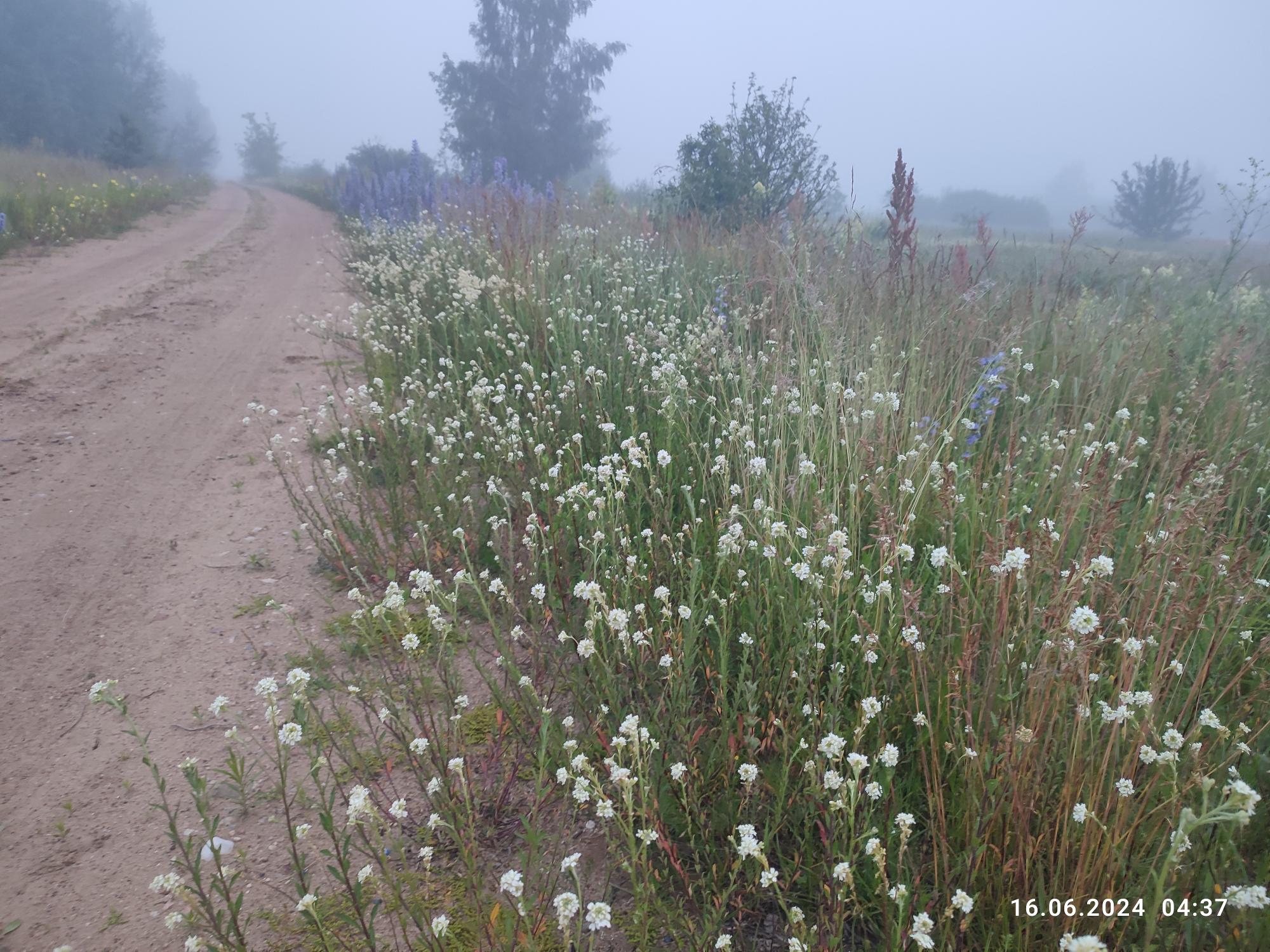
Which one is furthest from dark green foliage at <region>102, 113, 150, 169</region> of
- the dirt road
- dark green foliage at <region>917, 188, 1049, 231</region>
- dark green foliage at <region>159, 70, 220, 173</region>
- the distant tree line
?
dark green foliage at <region>917, 188, 1049, 231</region>

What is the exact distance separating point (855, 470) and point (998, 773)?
133 cm

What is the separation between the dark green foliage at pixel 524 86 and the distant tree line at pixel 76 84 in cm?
1350

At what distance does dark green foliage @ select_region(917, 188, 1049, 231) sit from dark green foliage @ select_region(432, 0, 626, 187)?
102 feet

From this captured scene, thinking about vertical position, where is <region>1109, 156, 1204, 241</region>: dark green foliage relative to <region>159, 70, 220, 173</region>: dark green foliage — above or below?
below

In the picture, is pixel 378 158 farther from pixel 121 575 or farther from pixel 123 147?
pixel 121 575

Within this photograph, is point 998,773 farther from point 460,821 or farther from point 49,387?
point 49,387

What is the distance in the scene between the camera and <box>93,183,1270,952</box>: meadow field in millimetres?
1621

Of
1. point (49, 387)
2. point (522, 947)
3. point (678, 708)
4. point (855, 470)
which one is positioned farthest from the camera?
point (49, 387)

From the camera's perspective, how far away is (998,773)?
180cm

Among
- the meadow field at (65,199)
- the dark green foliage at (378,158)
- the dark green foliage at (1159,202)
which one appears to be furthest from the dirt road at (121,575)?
the dark green foliage at (1159,202)

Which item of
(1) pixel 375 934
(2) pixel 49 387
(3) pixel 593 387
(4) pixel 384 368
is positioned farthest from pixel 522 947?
(2) pixel 49 387

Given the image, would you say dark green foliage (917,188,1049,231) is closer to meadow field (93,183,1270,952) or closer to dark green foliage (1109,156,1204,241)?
dark green foliage (1109,156,1204,241)

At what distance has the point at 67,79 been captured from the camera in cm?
3584

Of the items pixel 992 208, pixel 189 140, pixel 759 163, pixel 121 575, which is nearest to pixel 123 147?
pixel 759 163
